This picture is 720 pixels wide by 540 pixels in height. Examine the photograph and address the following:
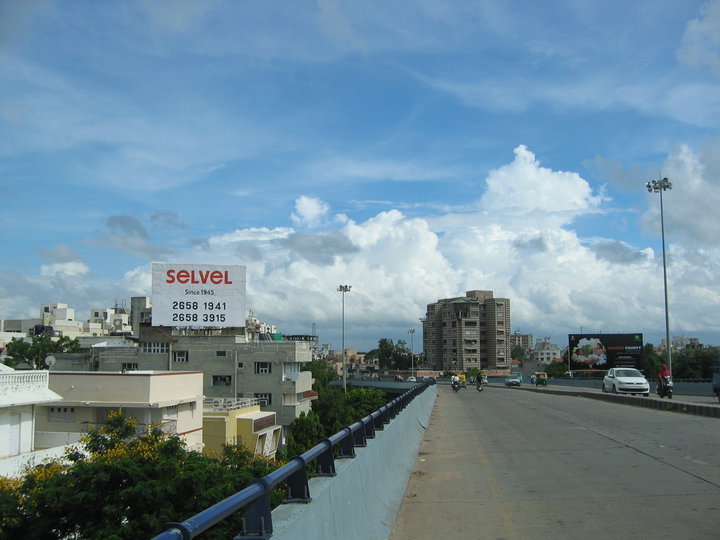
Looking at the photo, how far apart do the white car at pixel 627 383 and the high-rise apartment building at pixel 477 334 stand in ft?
430

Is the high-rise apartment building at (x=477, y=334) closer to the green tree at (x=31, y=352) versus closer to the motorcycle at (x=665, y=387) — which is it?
the green tree at (x=31, y=352)

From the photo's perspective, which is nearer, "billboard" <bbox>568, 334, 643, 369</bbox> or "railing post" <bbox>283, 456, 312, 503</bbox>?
"railing post" <bbox>283, 456, 312, 503</bbox>

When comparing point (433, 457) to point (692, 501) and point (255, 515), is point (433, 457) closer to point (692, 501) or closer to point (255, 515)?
point (692, 501)

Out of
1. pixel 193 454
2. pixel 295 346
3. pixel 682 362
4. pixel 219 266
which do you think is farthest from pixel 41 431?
pixel 682 362

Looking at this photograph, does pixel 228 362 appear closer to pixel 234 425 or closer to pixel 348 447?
pixel 234 425

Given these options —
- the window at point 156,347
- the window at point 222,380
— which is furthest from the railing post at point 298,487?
the window at point 156,347

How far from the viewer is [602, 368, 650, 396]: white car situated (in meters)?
37.2

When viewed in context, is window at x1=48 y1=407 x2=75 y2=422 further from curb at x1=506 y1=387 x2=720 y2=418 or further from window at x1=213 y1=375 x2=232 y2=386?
curb at x1=506 y1=387 x2=720 y2=418

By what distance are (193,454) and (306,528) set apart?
1084 cm

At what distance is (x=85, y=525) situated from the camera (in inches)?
458

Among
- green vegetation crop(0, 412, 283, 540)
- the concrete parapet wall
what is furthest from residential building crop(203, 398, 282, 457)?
the concrete parapet wall

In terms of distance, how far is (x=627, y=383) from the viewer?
37500 mm

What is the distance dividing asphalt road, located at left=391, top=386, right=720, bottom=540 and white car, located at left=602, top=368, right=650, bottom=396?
19.7m

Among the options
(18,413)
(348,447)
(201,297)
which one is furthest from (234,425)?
(348,447)
